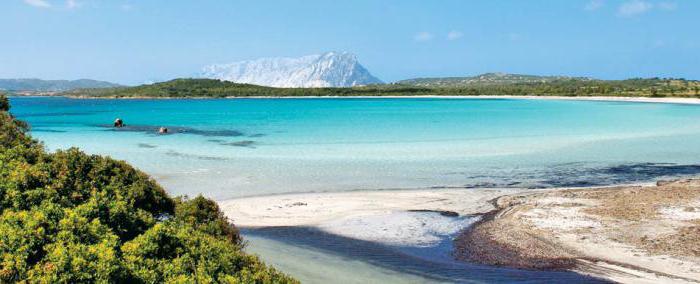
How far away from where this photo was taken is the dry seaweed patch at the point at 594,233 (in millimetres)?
14203

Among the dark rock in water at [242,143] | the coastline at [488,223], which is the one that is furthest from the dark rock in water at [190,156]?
the coastline at [488,223]

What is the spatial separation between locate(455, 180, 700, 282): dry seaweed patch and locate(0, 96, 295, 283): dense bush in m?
7.82

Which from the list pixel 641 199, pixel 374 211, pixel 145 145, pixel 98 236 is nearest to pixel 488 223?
pixel 374 211

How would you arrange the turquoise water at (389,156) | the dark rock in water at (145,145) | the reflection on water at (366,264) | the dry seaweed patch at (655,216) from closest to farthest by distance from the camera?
1. the reflection on water at (366,264)
2. the dry seaweed patch at (655,216)
3. the turquoise water at (389,156)
4. the dark rock in water at (145,145)

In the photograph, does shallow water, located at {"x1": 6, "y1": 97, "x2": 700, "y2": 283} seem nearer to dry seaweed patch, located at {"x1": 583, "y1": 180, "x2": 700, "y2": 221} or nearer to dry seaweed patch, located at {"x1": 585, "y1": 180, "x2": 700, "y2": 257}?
dry seaweed patch, located at {"x1": 583, "y1": 180, "x2": 700, "y2": 221}

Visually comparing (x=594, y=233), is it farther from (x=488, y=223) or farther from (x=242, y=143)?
(x=242, y=143)

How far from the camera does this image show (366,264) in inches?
577

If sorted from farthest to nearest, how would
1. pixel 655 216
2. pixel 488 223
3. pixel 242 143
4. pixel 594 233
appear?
1. pixel 242 143
2. pixel 488 223
3. pixel 655 216
4. pixel 594 233

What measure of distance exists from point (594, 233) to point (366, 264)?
7.11 metres

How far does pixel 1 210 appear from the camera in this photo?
9977 mm

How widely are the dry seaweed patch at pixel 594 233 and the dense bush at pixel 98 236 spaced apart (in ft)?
25.6

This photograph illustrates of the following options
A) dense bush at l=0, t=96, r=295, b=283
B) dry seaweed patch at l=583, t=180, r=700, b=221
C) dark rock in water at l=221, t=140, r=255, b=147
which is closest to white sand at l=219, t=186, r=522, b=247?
dry seaweed patch at l=583, t=180, r=700, b=221

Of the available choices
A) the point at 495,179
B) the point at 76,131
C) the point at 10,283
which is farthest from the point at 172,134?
the point at 10,283

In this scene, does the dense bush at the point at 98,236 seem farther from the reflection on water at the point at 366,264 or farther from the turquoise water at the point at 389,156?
the turquoise water at the point at 389,156
